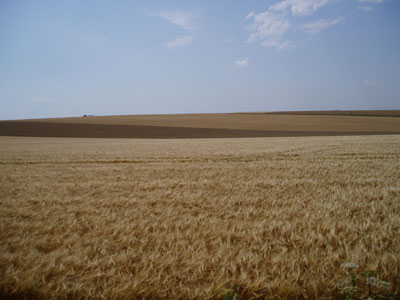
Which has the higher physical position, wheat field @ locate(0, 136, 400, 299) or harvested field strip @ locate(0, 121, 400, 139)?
harvested field strip @ locate(0, 121, 400, 139)

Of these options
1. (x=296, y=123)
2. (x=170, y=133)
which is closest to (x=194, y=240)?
(x=170, y=133)

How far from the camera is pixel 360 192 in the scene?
17.9ft

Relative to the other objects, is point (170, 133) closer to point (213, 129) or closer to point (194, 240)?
point (213, 129)

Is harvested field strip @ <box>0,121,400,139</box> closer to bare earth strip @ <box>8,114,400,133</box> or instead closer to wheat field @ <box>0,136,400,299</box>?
bare earth strip @ <box>8,114,400,133</box>

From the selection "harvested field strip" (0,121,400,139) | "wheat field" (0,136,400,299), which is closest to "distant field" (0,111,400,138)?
"harvested field strip" (0,121,400,139)

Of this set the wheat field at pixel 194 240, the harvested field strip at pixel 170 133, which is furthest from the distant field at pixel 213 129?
the wheat field at pixel 194 240

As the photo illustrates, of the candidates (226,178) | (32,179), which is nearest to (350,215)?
(226,178)

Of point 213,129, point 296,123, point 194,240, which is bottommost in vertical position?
point 194,240

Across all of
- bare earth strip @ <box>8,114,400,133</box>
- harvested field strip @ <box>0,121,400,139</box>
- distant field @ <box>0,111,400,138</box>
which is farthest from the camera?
bare earth strip @ <box>8,114,400,133</box>

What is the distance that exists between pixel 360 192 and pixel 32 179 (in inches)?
392

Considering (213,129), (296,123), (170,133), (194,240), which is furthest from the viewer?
(296,123)

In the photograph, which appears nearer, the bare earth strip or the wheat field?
the wheat field

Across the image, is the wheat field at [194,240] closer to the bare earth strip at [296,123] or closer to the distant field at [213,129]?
the distant field at [213,129]

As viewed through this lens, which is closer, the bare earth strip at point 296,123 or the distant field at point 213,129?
the distant field at point 213,129
